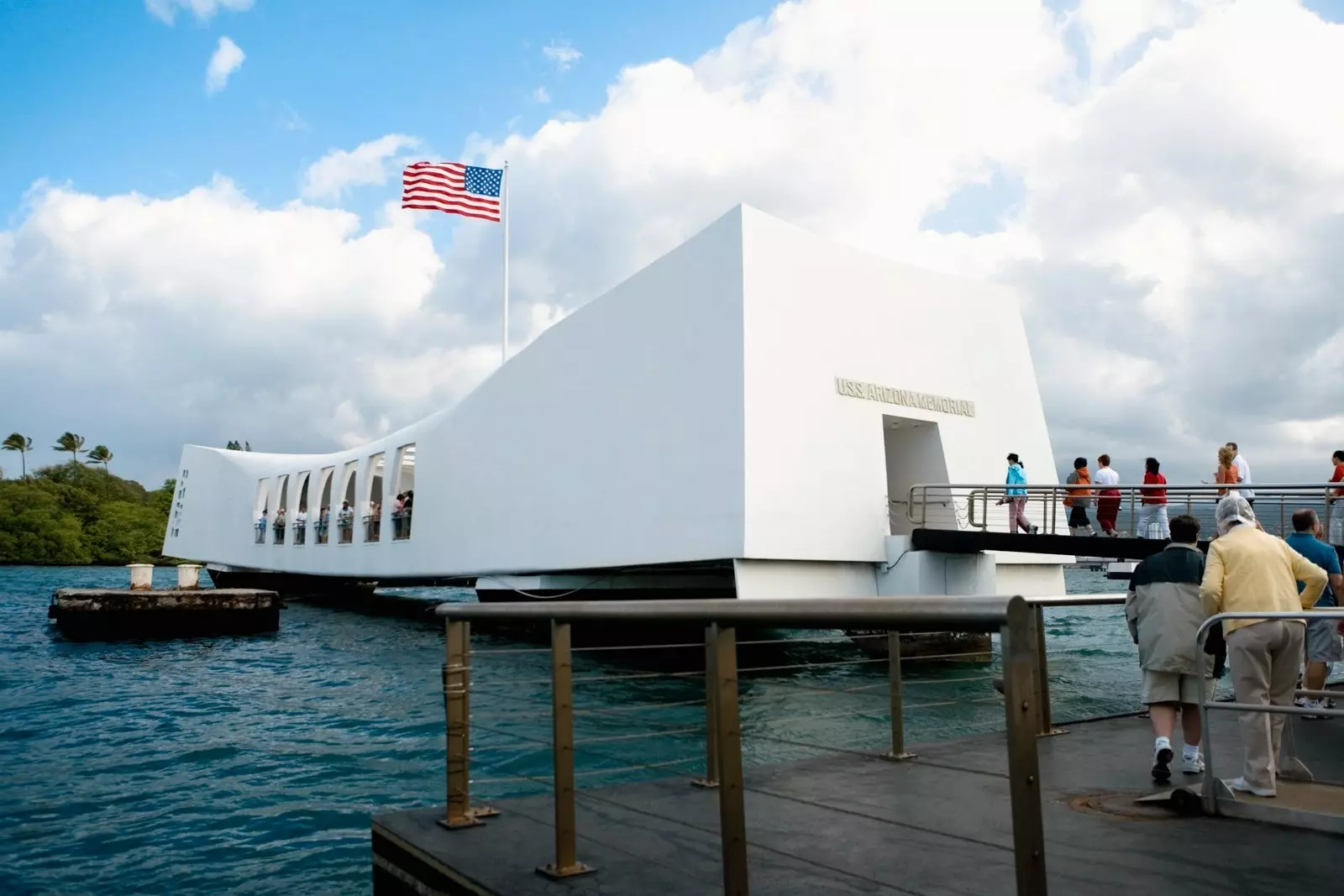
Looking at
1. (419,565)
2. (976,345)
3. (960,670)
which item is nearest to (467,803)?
(960,670)

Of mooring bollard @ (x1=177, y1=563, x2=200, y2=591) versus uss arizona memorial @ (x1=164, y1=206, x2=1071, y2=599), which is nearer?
uss arizona memorial @ (x1=164, y1=206, x2=1071, y2=599)

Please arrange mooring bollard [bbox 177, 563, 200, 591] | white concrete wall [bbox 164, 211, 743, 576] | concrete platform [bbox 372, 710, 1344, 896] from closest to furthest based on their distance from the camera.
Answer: concrete platform [bbox 372, 710, 1344, 896]
white concrete wall [bbox 164, 211, 743, 576]
mooring bollard [bbox 177, 563, 200, 591]

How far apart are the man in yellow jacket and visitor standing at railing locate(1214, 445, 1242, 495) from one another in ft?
30.1

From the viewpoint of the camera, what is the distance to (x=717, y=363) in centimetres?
1398

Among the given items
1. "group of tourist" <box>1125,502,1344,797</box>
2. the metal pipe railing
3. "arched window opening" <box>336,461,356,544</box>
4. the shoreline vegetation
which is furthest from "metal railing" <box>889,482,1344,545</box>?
the shoreline vegetation

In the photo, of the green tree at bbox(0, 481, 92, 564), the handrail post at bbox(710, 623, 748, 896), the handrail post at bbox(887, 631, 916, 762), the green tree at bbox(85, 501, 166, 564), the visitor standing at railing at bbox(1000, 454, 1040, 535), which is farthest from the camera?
the green tree at bbox(85, 501, 166, 564)

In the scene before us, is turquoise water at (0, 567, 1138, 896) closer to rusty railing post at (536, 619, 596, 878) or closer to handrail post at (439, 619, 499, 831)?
handrail post at (439, 619, 499, 831)

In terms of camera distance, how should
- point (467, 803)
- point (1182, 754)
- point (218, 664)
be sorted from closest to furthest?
point (467, 803)
point (1182, 754)
point (218, 664)

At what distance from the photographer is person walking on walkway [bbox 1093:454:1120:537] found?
14.8 m

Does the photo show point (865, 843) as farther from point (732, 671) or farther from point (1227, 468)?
point (1227, 468)

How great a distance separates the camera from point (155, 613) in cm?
2014

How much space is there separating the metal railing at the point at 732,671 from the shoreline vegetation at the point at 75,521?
6920 cm

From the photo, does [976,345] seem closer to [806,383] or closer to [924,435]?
[924,435]

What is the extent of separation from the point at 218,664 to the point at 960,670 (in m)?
11.5
